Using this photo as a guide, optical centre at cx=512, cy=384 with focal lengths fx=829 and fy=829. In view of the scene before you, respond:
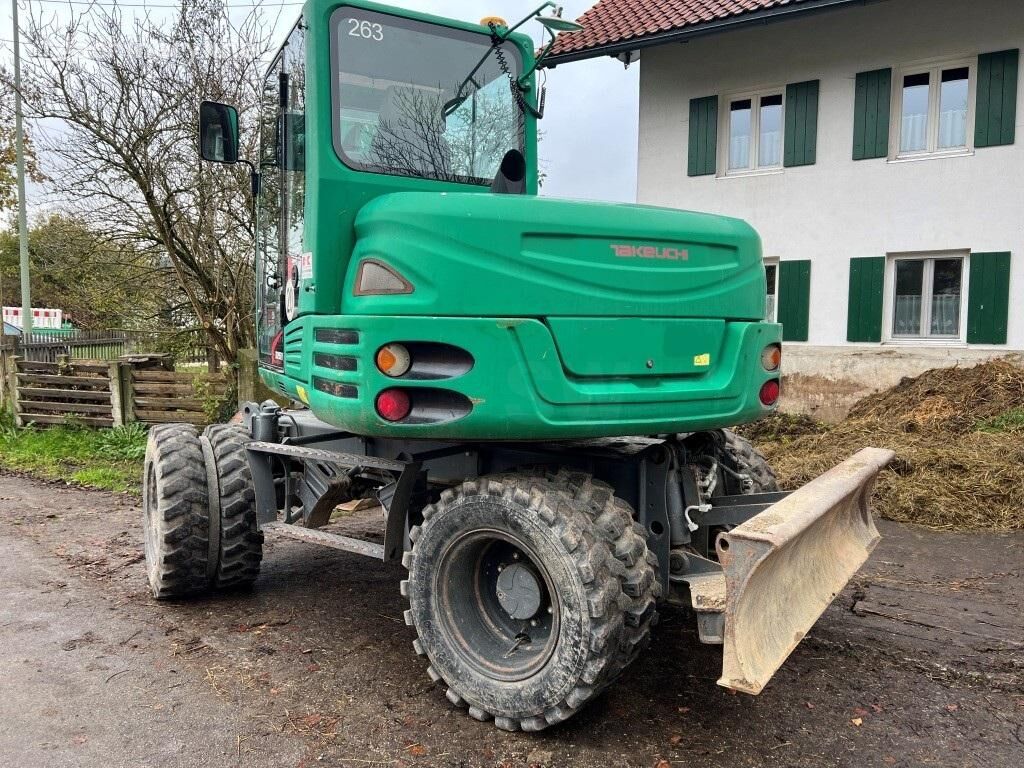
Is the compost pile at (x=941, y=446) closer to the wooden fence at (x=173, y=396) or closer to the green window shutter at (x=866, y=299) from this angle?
the green window shutter at (x=866, y=299)

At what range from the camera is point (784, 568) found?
3.07 meters

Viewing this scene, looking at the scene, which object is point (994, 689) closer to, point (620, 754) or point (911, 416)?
point (620, 754)

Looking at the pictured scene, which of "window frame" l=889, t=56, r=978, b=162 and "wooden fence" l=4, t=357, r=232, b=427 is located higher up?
"window frame" l=889, t=56, r=978, b=162

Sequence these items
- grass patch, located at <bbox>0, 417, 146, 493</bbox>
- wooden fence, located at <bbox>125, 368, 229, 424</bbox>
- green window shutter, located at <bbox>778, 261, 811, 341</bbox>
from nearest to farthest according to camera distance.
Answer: grass patch, located at <bbox>0, 417, 146, 493</bbox>
wooden fence, located at <bbox>125, 368, 229, 424</bbox>
green window shutter, located at <bbox>778, 261, 811, 341</bbox>

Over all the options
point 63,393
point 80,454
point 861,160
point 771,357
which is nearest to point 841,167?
point 861,160

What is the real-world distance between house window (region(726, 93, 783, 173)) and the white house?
19 millimetres

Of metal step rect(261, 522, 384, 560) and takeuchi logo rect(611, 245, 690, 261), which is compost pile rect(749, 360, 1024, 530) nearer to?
takeuchi logo rect(611, 245, 690, 261)

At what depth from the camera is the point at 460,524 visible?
3.23m

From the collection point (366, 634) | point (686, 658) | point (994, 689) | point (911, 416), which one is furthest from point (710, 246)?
point (911, 416)

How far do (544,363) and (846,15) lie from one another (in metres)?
10.2

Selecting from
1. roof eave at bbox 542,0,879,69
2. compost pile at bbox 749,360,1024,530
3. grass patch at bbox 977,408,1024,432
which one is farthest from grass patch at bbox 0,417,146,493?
grass patch at bbox 977,408,1024,432

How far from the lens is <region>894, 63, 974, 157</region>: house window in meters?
10.4

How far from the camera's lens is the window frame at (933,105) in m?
10.3

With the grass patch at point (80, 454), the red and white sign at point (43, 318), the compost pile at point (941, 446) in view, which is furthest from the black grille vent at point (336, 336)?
the red and white sign at point (43, 318)
